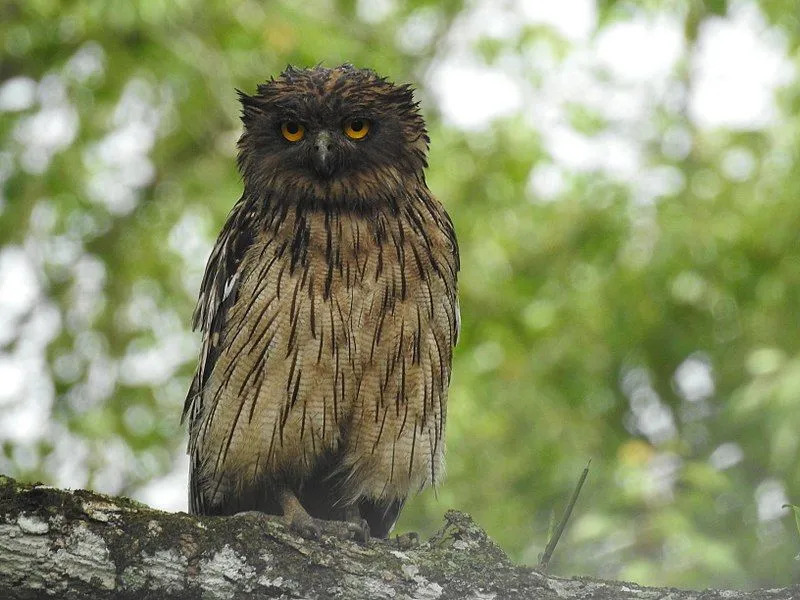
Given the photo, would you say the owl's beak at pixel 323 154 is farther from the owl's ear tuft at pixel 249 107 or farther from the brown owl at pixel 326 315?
the owl's ear tuft at pixel 249 107

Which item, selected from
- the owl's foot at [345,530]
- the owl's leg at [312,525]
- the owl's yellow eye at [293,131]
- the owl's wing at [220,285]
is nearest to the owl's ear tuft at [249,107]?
the owl's yellow eye at [293,131]

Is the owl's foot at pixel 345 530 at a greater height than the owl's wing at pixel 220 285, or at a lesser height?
lesser

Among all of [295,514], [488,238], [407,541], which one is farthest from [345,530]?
[488,238]

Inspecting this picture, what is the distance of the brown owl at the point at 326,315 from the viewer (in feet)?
10.4

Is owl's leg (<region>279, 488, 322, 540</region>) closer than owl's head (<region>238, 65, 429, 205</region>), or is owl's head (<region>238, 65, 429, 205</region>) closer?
owl's leg (<region>279, 488, 322, 540</region>)

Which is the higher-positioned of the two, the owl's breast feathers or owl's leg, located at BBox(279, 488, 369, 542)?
the owl's breast feathers

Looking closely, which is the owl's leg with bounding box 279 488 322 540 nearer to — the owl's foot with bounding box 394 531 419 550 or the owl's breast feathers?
the owl's breast feathers

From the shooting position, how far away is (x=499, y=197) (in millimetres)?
7848

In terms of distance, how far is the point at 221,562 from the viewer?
7.41ft

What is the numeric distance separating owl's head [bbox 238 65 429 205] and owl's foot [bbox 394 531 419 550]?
3.55 ft

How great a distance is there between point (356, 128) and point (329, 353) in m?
0.77

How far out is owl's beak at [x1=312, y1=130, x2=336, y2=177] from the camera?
3.27 metres

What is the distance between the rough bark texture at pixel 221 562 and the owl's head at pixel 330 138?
1254 mm

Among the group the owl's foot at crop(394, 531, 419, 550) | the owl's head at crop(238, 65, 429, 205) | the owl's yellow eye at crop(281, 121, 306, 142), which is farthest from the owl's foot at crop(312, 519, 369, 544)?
the owl's yellow eye at crop(281, 121, 306, 142)
